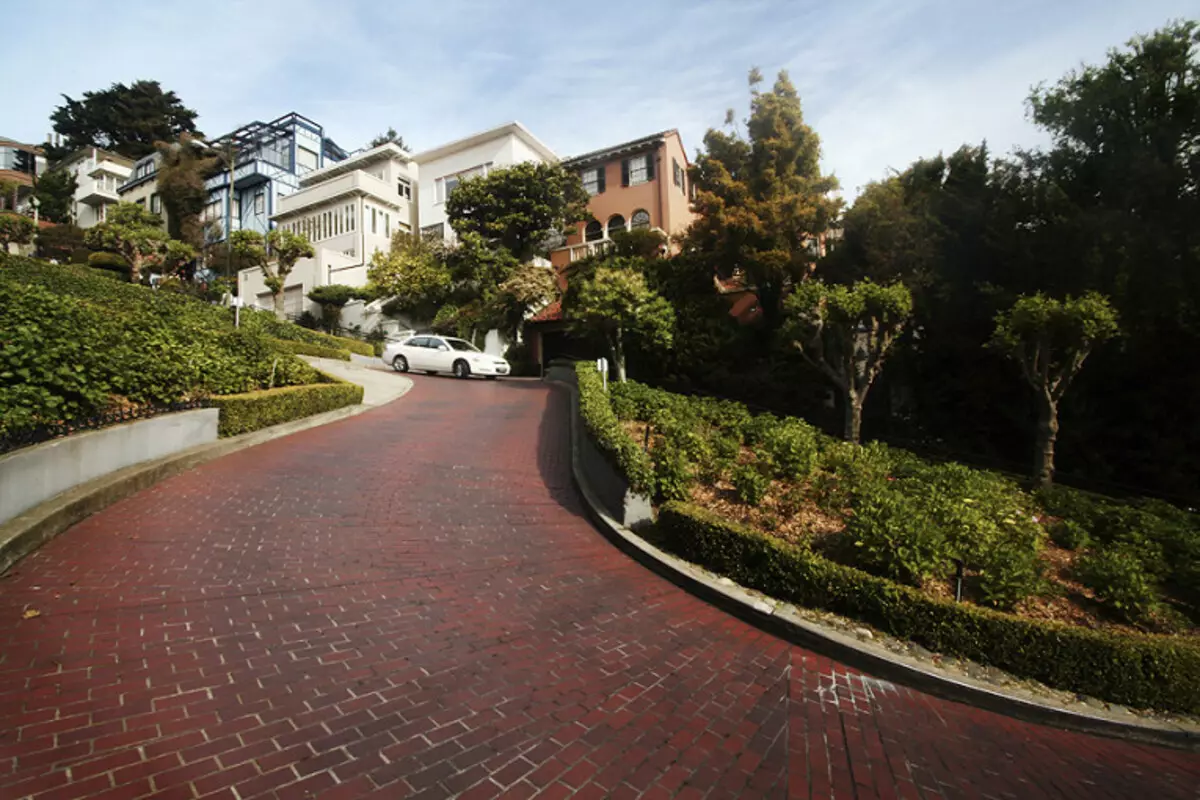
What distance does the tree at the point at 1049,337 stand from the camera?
10.2 m

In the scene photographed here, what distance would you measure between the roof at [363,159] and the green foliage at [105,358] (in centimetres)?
2841

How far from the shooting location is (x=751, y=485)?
7.81 m

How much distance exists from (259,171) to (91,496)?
150 feet

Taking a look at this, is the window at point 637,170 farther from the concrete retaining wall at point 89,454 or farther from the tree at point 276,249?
the concrete retaining wall at point 89,454

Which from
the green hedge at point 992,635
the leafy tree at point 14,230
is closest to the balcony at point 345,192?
the leafy tree at point 14,230

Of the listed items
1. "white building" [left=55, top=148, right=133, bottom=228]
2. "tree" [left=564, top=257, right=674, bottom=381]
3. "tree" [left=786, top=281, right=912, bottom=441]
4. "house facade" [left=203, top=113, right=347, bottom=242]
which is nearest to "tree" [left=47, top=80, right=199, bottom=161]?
"white building" [left=55, top=148, right=133, bottom=228]

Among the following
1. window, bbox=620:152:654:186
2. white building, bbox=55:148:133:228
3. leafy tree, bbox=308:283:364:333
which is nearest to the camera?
window, bbox=620:152:654:186

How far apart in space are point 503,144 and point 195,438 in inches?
1123

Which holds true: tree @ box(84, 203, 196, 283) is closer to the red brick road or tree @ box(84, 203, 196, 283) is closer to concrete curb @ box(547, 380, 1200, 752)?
the red brick road

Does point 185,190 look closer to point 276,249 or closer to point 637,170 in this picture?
point 276,249

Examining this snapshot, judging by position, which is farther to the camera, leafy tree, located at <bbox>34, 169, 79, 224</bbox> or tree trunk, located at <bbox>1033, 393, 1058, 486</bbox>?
leafy tree, located at <bbox>34, 169, 79, 224</bbox>

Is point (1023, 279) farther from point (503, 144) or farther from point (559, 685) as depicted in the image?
point (503, 144)

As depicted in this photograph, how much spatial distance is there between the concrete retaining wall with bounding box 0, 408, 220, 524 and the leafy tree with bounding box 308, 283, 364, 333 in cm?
2490

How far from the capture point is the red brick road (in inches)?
125
